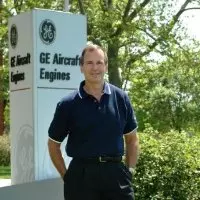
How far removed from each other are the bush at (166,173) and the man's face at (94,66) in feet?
10.8

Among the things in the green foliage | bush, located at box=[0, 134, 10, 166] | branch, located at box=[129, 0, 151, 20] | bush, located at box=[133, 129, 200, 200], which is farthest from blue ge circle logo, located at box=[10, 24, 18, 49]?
the green foliage

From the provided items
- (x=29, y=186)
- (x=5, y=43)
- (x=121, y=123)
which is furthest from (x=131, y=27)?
(x=121, y=123)

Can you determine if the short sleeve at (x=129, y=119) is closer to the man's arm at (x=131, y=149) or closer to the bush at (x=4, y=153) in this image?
the man's arm at (x=131, y=149)

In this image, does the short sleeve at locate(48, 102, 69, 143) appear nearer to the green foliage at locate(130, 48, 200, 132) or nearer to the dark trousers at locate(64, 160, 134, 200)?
the dark trousers at locate(64, 160, 134, 200)

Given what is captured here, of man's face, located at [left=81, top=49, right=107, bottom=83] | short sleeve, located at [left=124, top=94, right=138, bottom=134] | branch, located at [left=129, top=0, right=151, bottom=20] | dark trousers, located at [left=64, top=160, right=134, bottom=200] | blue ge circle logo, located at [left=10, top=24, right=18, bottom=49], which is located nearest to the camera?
dark trousers, located at [left=64, top=160, right=134, bottom=200]

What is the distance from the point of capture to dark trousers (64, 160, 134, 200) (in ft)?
15.3

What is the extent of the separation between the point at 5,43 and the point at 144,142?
56.5 ft

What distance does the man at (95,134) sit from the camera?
4.70m

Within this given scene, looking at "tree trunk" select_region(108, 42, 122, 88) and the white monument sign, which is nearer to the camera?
the white monument sign

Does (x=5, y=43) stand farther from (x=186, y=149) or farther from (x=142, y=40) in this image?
(x=186, y=149)

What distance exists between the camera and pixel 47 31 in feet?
24.2

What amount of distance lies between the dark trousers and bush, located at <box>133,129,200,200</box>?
315 cm

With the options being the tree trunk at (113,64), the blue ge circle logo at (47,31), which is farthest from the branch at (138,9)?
the blue ge circle logo at (47,31)

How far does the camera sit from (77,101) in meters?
4.84
